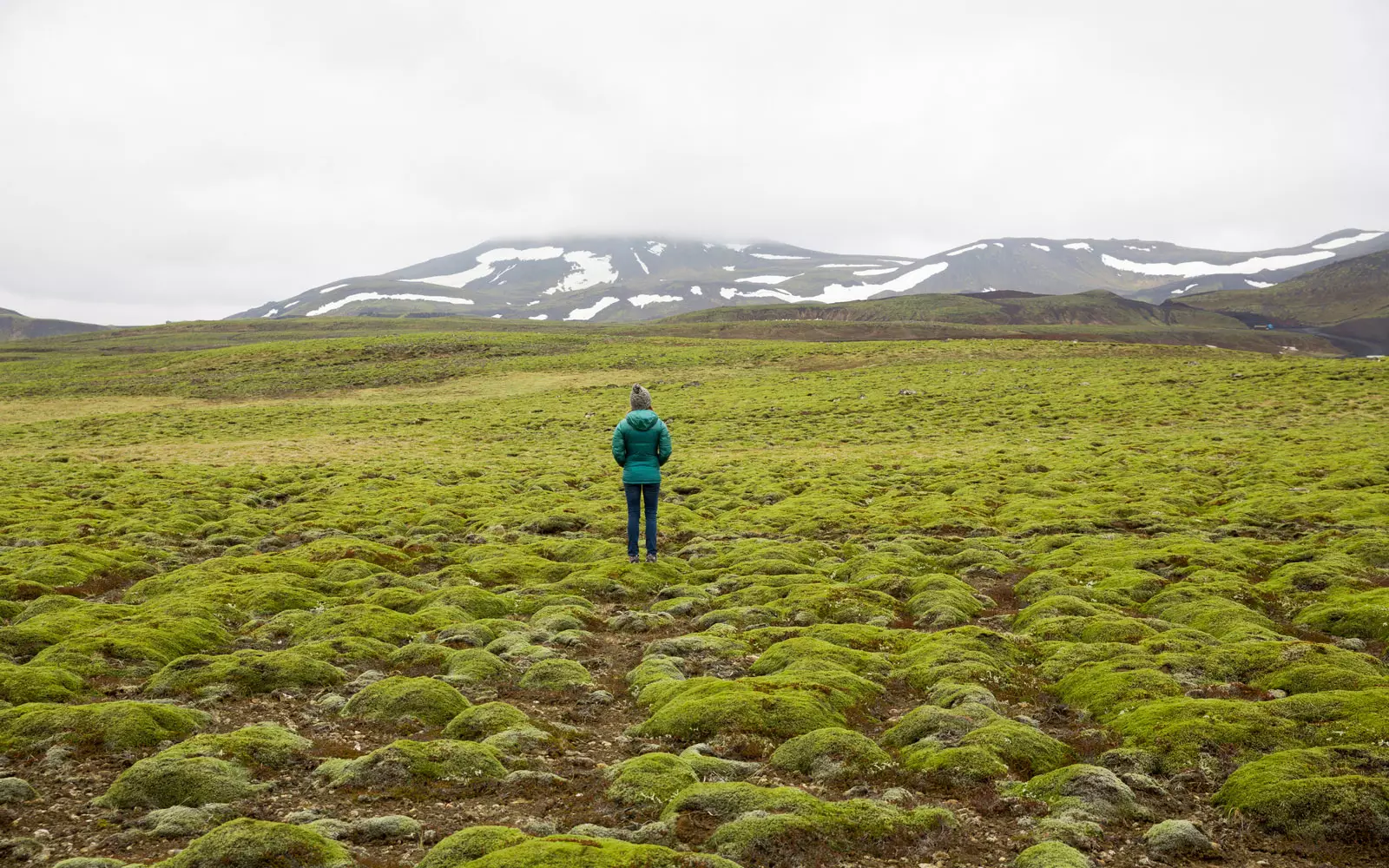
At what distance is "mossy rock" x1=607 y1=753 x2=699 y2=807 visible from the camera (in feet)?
33.3

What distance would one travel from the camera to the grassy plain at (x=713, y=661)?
9344 mm

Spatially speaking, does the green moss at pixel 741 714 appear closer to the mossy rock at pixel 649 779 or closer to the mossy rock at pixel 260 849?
the mossy rock at pixel 649 779

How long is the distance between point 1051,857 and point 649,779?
4429mm

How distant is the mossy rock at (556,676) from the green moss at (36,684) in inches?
257

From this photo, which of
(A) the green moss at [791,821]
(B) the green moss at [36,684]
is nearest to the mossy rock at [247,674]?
(B) the green moss at [36,684]

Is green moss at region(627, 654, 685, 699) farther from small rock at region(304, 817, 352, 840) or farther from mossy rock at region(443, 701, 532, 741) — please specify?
small rock at region(304, 817, 352, 840)

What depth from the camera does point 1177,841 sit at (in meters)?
8.91

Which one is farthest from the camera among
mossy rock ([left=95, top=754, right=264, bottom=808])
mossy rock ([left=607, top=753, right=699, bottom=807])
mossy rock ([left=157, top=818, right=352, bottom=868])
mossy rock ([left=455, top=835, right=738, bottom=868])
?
mossy rock ([left=607, top=753, right=699, bottom=807])

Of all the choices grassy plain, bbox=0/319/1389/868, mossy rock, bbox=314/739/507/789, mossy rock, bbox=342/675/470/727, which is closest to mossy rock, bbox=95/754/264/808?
grassy plain, bbox=0/319/1389/868

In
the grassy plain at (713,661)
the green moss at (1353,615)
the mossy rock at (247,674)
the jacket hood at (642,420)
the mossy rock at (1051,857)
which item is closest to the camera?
the mossy rock at (1051,857)

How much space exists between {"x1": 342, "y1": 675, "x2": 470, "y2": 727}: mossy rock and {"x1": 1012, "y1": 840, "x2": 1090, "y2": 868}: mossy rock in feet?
26.2

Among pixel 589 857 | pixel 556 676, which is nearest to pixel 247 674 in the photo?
pixel 556 676

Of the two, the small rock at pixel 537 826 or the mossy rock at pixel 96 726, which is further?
the mossy rock at pixel 96 726

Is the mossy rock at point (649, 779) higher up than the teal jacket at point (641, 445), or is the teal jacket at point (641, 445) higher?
the teal jacket at point (641, 445)
